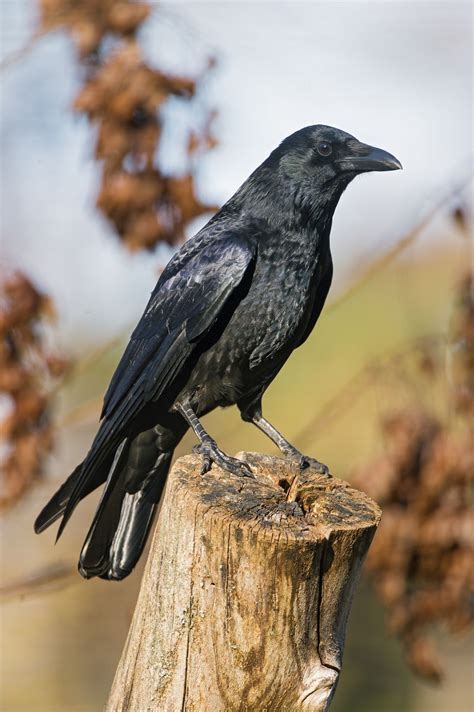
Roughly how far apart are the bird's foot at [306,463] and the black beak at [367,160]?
1.16 m

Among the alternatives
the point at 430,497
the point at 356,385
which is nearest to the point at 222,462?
the point at 356,385

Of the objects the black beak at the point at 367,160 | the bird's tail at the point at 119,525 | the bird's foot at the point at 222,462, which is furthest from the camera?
the black beak at the point at 367,160

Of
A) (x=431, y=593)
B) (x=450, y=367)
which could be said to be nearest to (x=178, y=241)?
(x=450, y=367)

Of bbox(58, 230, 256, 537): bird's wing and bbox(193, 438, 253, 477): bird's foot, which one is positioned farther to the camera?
bbox(58, 230, 256, 537): bird's wing

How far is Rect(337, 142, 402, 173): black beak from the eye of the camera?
370 centimetres

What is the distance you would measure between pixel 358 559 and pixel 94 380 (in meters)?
5.80

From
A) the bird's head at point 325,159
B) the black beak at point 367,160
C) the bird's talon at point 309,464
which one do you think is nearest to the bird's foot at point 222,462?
the bird's talon at point 309,464

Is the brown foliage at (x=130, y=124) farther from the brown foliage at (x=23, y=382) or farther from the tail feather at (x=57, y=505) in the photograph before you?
the tail feather at (x=57, y=505)

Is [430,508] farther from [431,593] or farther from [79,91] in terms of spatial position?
[79,91]

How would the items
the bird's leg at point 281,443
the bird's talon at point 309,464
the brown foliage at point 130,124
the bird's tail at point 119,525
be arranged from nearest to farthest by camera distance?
the bird's talon at point 309,464 → the bird's leg at point 281,443 → the bird's tail at point 119,525 → the brown foliage at point 130,124

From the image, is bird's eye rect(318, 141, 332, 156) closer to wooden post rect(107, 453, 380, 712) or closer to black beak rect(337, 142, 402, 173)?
black beak rect(337, 142, 402, 173)

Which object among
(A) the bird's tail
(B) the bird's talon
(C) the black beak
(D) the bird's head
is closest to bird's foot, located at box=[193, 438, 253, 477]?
(B) the bird's talon

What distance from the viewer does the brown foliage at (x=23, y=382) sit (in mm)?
4426

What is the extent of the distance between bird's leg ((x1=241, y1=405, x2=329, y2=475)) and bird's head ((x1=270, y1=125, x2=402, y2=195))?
3.25 ft
